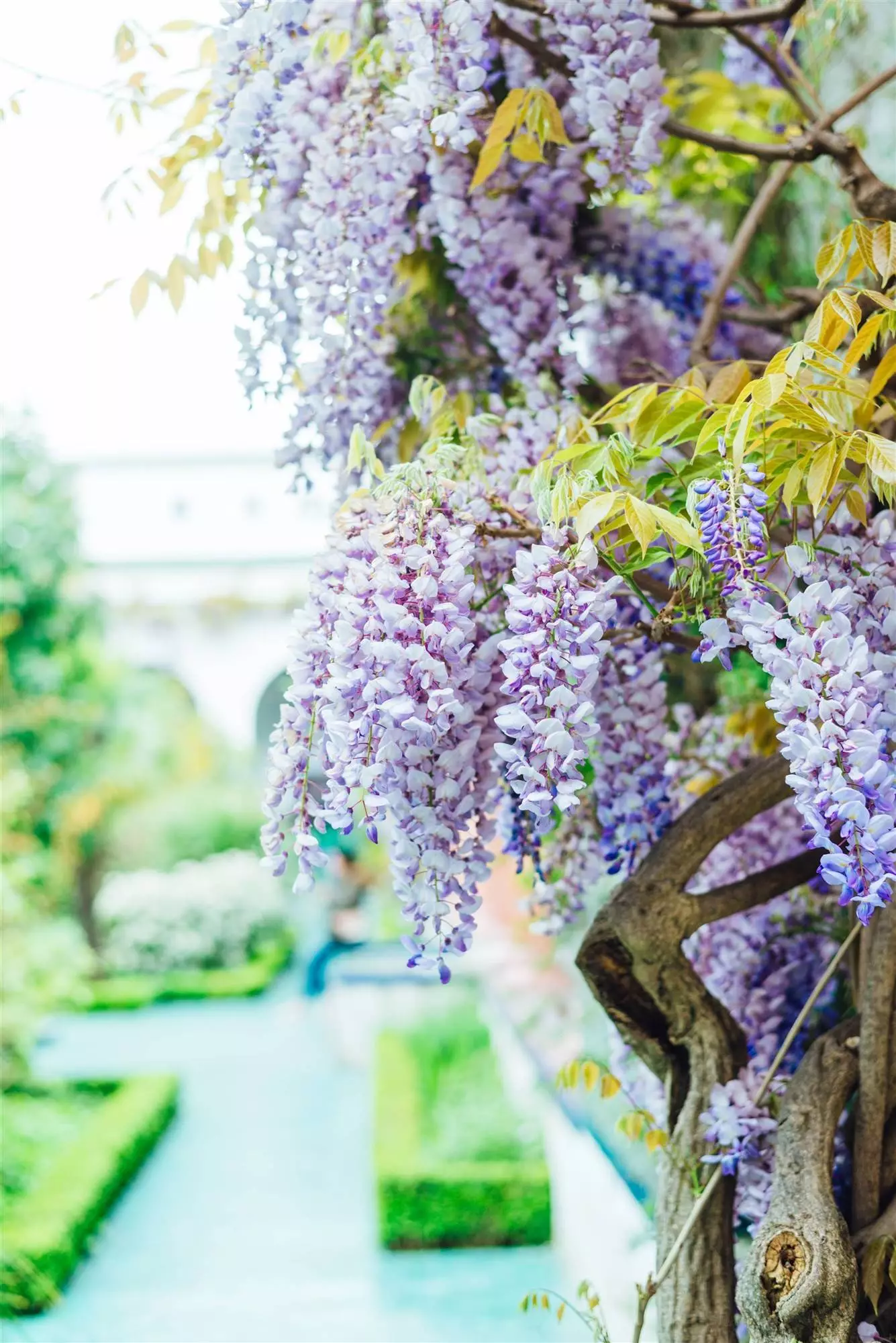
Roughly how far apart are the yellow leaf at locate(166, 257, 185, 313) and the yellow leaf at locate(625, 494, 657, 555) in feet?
2.29

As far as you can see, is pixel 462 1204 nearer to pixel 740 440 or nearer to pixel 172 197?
pixel 172 197

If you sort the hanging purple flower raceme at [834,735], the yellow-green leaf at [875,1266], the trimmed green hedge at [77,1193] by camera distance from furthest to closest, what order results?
the trimmed green hedge at [77,1193], the yellow-green leaf at [875,1266], the hanging purple flower raceme at [834,735]

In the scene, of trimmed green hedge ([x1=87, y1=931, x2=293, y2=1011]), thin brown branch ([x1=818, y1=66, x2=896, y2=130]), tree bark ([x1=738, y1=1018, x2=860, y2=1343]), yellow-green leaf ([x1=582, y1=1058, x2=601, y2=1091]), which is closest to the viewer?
tree bark ([x1=738, y1=1018, x2=860, y2=1343])

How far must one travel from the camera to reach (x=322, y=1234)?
311 cm

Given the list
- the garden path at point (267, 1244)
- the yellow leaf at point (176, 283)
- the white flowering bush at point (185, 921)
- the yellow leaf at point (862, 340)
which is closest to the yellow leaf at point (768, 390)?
the yellow leaf at point (862, 340)

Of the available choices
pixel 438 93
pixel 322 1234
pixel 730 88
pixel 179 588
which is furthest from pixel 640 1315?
pixel 179 588

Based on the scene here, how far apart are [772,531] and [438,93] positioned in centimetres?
53

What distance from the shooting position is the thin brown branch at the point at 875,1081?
1037 mm

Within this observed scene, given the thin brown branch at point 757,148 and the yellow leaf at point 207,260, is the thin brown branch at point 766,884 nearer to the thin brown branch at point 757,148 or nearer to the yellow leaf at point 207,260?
the thin brown branch at point 757,148

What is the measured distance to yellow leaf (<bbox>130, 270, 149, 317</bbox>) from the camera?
4.17 feet

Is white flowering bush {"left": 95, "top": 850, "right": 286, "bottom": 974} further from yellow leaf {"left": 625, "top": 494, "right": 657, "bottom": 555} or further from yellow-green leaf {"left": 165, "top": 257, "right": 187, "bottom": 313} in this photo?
yellow leaf {"left": 625, "top": 494, "right": 657, "bottom": 555}

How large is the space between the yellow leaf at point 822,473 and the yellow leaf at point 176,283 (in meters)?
0.77

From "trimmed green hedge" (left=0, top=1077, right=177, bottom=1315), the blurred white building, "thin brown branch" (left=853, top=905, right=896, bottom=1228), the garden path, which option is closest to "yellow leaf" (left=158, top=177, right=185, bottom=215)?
"thin brown branch" (left=853, top=905, right=896, bottom=1228)

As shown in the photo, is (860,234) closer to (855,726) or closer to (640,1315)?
(855,726)
